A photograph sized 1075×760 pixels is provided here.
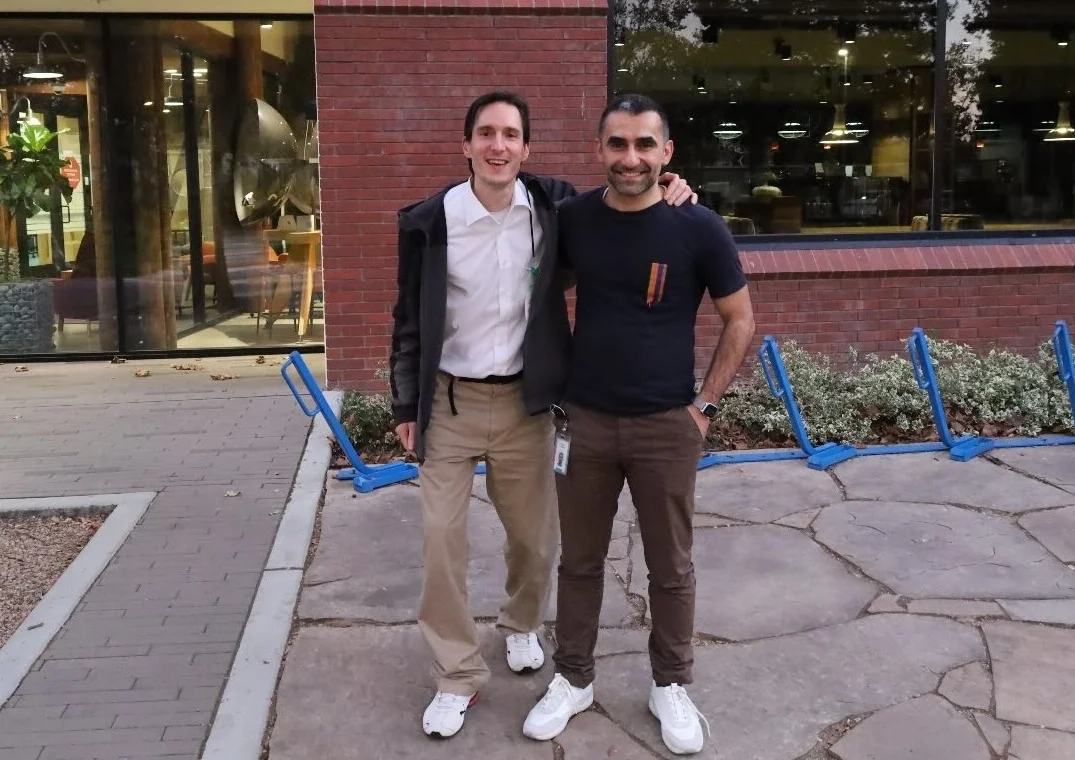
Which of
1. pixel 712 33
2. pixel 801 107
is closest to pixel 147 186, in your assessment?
→ pixel 712 33

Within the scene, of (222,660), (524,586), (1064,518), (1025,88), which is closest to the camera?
(524,586)

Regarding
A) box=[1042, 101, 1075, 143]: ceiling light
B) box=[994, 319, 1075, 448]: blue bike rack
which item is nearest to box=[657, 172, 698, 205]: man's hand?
box=[994, 319, 1075, 448]: blue bike rack

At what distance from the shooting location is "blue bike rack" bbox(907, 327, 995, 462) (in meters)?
6.20

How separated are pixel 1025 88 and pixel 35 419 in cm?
791

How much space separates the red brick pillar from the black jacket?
4305 millimetres

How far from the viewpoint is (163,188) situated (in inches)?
407

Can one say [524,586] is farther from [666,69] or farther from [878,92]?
[878,92]

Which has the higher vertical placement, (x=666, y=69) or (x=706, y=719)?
(x=666, y=69)

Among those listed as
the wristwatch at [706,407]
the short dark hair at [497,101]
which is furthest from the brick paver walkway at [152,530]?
the short dark hair at [497,101]

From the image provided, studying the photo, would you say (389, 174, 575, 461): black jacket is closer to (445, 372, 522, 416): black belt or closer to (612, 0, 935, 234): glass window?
(445, 372, 522, 416): black belt

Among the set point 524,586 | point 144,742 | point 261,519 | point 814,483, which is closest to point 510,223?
point 524,586

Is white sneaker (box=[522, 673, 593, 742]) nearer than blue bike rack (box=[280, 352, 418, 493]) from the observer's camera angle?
Yes

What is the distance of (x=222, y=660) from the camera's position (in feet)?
13.1

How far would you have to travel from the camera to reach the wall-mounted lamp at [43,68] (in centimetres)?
996
